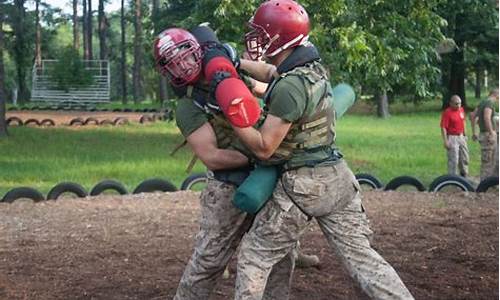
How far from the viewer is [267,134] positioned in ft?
13.0

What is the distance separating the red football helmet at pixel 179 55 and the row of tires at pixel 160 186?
675 centimetres

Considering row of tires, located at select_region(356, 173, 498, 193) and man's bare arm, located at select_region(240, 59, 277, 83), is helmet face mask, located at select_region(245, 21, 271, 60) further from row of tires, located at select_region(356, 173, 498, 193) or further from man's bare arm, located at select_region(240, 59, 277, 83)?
row of tires, located at select_region(356, 173, 498, 193)

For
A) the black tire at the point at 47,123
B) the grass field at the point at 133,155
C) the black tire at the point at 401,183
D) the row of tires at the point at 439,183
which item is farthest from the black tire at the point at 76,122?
the black tire at the point at 401,183

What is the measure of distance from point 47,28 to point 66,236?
6482cm

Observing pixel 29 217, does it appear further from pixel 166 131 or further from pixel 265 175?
pixel 166 131

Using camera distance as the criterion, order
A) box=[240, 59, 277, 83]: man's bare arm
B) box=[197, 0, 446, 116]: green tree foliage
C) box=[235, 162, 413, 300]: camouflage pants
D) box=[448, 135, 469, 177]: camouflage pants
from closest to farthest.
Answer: box=[235, 162, 413, 300]: camouflage pants < box=[240, 59, 277, 83]: man's bare arm < box=[197, 0, 446, 116]: green tree foliage < box=[448, 135, 469, 177]: camouflage pants

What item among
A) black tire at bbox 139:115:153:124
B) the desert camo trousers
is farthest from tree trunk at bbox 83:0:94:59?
the desert camo trousers

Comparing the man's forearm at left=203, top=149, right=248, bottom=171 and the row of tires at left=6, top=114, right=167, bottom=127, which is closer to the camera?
the man's forearm at left=203, top=149, right=248, bottom=171

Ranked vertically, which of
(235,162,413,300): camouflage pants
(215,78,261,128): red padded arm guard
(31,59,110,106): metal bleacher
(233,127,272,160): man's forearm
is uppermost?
(215,78,261,128): red padded arm guard

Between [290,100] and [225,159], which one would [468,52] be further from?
[290,100]

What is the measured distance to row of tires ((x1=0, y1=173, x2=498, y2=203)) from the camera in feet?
35.4

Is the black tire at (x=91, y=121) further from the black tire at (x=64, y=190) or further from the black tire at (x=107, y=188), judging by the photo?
the black tire at (x=64, y=190)

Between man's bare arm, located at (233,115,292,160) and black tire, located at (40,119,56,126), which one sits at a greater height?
man's bare arm, located at (233,115,292,160)

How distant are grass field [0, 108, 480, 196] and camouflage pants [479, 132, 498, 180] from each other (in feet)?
3.04
